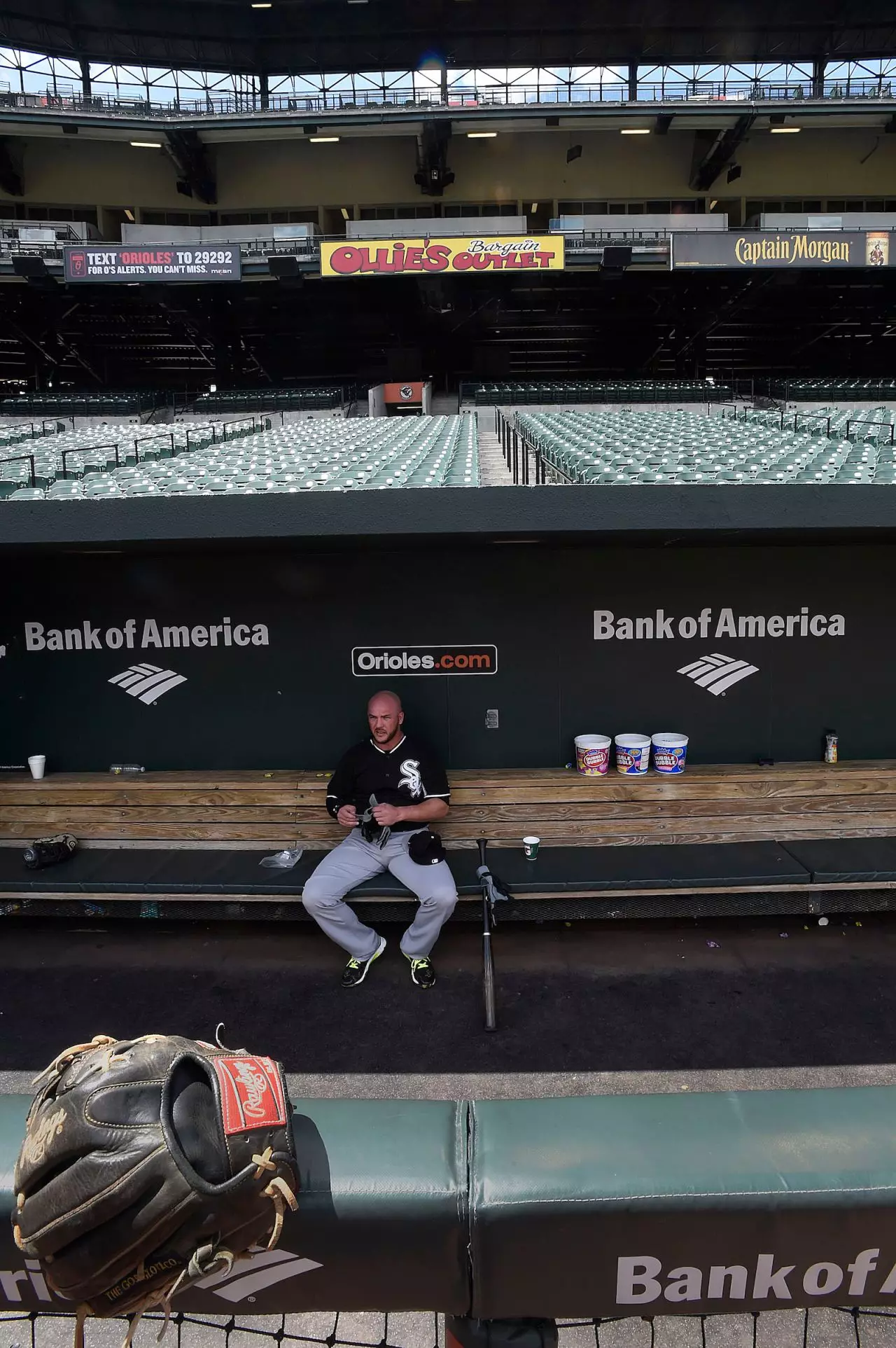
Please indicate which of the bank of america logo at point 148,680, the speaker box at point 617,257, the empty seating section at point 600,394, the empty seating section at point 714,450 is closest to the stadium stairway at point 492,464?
the empty seating section at point 714,450

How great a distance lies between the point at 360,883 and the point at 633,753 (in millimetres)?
2015

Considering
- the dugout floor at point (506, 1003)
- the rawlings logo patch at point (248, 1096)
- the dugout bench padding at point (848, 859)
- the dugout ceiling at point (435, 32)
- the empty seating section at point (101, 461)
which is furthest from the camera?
the dugout ceiling at point (435, 32)

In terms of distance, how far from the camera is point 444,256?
842 inches

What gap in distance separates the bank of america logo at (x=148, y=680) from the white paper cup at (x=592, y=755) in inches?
108

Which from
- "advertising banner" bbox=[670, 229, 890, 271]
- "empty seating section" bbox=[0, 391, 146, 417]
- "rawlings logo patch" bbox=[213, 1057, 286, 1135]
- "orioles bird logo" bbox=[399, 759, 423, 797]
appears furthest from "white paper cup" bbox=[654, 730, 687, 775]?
"empty seating section" bbox=[0, 391, 146, 417]

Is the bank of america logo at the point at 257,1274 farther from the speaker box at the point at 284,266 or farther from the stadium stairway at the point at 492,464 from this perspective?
the speaker box at the point at 284,266

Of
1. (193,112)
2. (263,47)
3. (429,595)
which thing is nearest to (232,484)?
(429,595)

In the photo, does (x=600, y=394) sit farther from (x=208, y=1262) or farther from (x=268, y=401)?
(x=208, y=1262)

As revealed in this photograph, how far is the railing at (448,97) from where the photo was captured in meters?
25.9

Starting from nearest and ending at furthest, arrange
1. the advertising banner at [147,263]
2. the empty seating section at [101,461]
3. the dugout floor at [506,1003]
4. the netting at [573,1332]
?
the netting at [573,1332] → the dugout floor at [506,1003] → the empty seating section at [101,461] → the advertising banner at [147,263]

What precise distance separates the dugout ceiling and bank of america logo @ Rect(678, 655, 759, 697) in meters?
28.8

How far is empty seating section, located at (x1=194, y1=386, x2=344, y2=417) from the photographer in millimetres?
21625

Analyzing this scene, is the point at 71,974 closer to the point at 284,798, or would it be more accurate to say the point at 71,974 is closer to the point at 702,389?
the point at 284,798

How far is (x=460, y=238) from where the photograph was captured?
21453 mm
